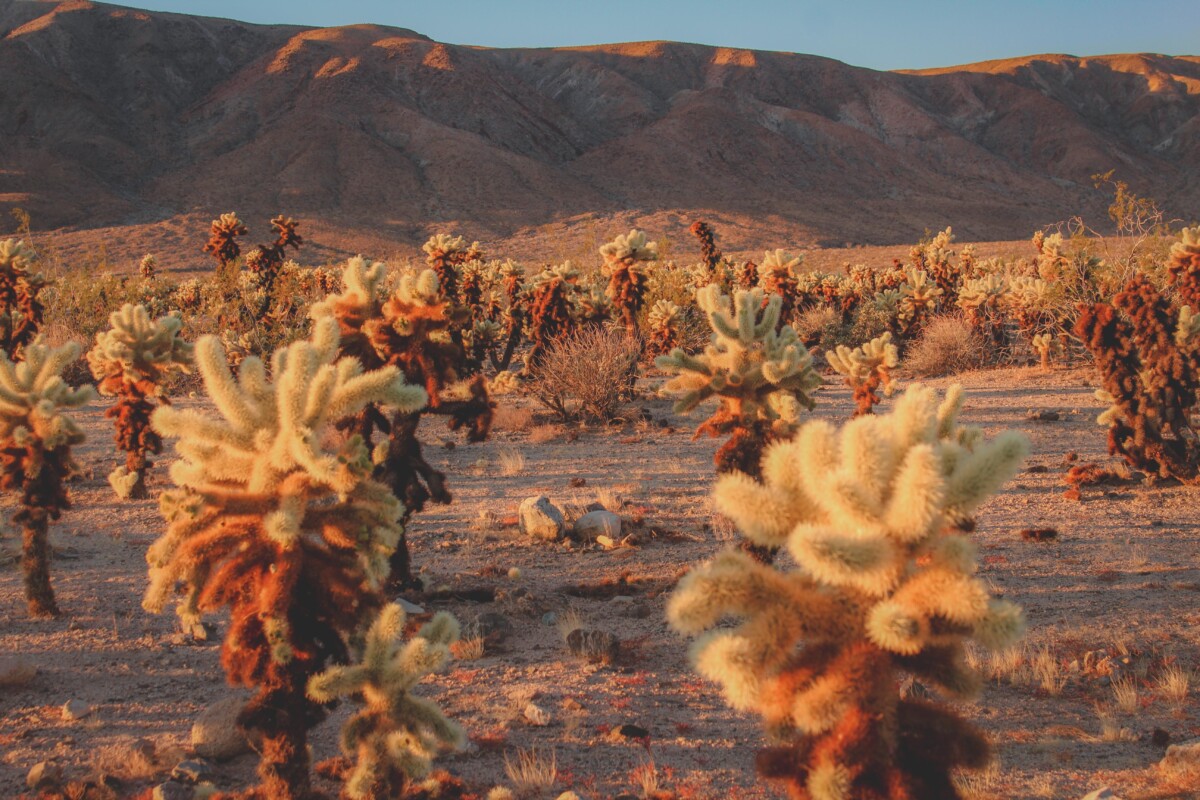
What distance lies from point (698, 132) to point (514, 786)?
3770 inches

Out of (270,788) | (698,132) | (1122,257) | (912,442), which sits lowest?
(270,788)

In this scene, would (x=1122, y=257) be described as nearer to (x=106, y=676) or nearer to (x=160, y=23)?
(x=106, y=676)

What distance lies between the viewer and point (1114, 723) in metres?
5.19

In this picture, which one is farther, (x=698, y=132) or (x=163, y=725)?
(x=698, y=132)

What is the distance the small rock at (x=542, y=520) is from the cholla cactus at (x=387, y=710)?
17.1 ft

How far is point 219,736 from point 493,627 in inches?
86.3

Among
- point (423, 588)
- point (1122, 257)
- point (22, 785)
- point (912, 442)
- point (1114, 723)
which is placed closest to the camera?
point (912, 442)

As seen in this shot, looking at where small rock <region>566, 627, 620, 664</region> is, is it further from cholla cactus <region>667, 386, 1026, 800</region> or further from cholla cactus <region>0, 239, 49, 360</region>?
cholla cactus <region>0, 239, 49, 360</region>

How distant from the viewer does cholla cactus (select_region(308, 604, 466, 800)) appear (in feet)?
12.8

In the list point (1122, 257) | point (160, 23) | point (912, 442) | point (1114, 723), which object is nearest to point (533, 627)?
point (1114, 723)

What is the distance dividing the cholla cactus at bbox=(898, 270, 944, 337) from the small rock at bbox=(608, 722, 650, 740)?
20478mm

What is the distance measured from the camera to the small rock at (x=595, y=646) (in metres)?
6.19

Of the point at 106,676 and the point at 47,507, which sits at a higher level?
the point at 47,507

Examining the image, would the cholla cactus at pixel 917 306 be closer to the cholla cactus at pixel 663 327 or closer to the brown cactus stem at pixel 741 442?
the cholla cactus at pixel 663 327
